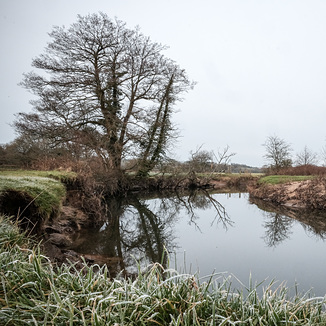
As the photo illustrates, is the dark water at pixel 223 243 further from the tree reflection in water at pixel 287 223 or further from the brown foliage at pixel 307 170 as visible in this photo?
the brown foliage at pixel 307 170

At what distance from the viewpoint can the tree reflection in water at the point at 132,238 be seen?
5.94 metres

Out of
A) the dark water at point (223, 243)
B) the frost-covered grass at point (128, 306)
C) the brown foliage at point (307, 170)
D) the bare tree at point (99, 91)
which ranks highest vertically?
the bare tree at point (99, 91)

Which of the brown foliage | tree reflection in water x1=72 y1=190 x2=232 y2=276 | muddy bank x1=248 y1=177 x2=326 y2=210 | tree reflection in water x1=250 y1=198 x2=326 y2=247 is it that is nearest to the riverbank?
tree reflection in water x1=72 y1=190 x2=232 y2=276

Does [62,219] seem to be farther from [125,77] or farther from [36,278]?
[125,77]

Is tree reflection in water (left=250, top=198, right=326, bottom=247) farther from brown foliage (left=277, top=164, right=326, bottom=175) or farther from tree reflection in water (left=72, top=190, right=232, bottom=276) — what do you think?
brown foliage (left=277, top=164, right=326, bottom=175)

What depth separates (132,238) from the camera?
808 centimetres

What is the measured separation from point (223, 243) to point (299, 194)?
8.80 metres

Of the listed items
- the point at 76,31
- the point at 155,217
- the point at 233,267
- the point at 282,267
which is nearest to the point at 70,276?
the point at 233,267

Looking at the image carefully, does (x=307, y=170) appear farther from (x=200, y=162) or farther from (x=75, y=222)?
(x=75, y=222)

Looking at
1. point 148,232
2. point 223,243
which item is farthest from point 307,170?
point 148,232

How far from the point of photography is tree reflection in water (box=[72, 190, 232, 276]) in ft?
19.5

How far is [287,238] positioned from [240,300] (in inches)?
281

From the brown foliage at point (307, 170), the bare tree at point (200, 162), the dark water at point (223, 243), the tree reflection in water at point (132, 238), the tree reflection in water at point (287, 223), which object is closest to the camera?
the dark water at point (223, 243)

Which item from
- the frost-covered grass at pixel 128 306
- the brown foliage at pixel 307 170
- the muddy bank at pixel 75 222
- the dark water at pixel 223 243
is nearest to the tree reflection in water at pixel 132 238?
the dark water at pixel 223 243
